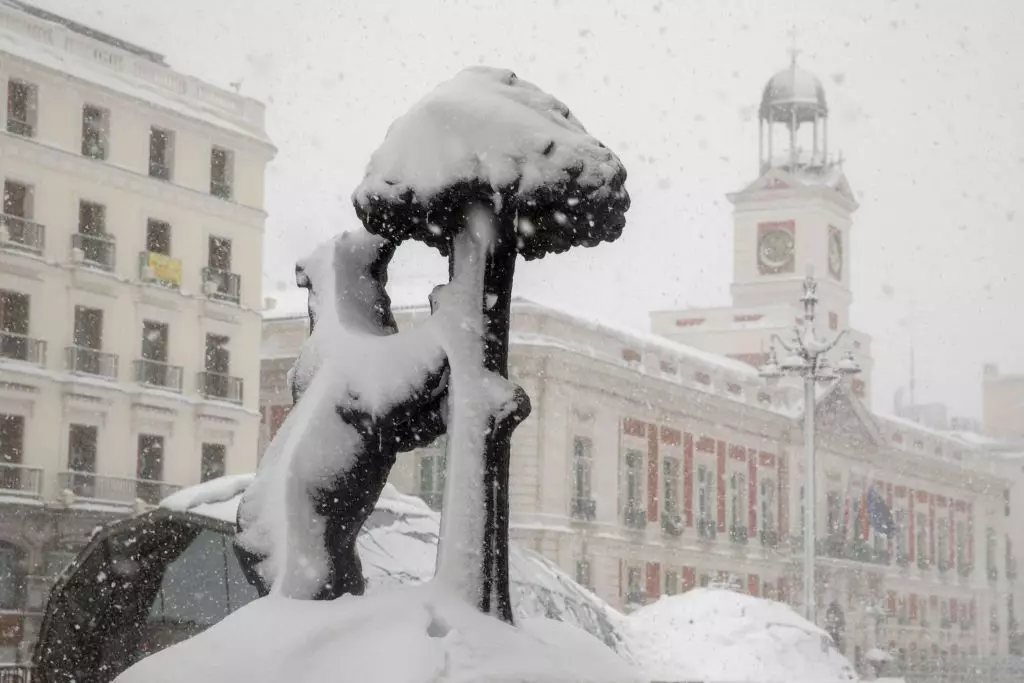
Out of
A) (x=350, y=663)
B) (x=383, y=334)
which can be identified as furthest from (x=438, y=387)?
(x=350, y=663)

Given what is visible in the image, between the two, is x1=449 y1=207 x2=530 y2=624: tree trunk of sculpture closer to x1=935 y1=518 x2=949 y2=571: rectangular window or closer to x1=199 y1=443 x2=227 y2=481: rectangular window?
x1=199 y1=443 x2=227 y2=481: rectangular window

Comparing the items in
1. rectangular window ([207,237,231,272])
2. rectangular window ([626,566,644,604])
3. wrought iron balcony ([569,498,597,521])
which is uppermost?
rectangular window ([207,237,231,272])

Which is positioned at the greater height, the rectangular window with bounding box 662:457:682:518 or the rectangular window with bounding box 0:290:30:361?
the rectangular window with bounding box 0:290:30:361

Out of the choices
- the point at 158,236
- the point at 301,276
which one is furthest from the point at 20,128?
the point at 301,276

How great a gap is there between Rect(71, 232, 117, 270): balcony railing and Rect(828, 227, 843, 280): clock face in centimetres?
3106

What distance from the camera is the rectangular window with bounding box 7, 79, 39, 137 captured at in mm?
26047

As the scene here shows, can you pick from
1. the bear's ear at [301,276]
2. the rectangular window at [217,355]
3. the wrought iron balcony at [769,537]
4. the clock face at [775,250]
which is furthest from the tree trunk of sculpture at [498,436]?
the clock face at [775,250]

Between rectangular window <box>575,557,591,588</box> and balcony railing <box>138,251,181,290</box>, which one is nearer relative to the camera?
balcony railing <box>138,251,181,290</box>

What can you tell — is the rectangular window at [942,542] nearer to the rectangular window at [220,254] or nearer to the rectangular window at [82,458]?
the rectangular window at [220,254]

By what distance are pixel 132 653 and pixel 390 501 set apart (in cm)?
172

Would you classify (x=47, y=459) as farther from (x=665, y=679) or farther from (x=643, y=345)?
(x=665, y=679)

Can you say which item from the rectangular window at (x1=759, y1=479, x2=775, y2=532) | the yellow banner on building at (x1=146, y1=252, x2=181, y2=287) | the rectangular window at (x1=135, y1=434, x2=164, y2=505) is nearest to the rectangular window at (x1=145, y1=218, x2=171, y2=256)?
the yellow banner on building at (x1=146, y1=252, x2=181, y2=287)

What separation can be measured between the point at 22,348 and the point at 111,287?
2058 mm

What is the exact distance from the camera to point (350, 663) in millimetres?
3297
